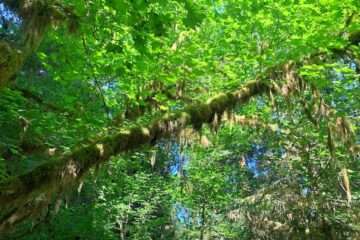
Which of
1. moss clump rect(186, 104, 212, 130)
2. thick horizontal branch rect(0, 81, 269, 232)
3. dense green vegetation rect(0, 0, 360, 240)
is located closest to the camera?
thick horizontal branch rect(0, 81, 269, 232)

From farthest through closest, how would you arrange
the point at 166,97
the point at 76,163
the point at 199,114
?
the point at 166,97
the point at 199,114
the point at 76,163

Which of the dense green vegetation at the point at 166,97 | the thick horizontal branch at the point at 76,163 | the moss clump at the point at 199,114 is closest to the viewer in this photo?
the thick horizontal branch at the point at 76,163

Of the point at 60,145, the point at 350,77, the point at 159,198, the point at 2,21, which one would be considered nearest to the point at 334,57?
the point at 350,77

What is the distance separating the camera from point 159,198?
57.3ft

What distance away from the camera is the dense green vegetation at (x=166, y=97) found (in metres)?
5.44

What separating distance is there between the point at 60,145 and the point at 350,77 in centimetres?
596

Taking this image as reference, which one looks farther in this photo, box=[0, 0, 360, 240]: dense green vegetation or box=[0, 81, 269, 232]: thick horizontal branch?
box=[0, 0, 360, 240]: dense green vegetation

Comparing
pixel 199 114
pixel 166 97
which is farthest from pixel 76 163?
pixel 166 97

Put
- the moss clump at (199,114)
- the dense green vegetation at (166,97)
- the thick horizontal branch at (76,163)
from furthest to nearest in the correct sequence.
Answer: the moss clump at (199,114), the dense green vegetation at (166,97), the thick horizontal branch at (76,163)

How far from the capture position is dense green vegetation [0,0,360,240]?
5441 millimetres

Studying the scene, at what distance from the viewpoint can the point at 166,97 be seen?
852cm

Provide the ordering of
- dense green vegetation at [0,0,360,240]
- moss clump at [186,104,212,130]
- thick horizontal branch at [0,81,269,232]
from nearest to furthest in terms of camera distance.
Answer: thick horizontal branch at [0,81,269,232] → dense green vegetation at [0,0,360,240] → moss clump at [186,104,212,130]

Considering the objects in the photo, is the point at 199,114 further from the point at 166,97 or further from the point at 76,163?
the point at 76,163

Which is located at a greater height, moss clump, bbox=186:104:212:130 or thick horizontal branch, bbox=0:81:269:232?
moss clump, bbox=186:104:212:130
